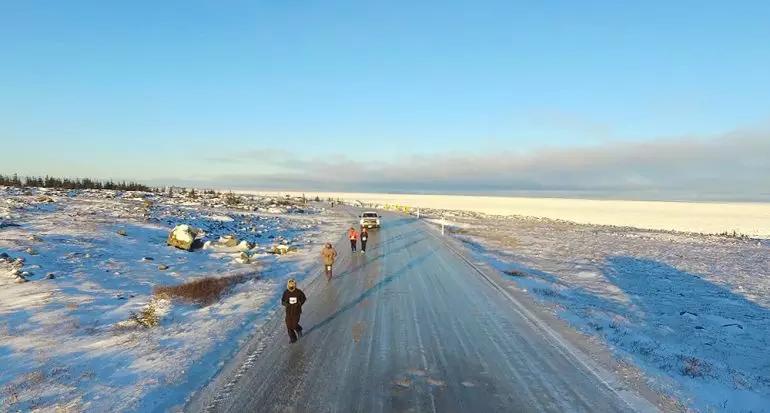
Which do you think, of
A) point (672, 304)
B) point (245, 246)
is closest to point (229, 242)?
point (245, 246)

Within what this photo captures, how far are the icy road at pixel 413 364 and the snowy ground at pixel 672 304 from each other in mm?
1587

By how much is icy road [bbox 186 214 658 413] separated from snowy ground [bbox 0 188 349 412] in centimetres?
101

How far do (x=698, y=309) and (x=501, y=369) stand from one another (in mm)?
11518

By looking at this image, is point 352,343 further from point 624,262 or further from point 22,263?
point 624,262

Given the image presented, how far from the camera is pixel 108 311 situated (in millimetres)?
12188

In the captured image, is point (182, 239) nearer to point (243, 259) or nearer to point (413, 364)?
point (243, 259)

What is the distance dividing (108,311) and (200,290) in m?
2.84

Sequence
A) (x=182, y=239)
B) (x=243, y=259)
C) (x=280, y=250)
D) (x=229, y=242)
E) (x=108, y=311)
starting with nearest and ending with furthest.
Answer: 1. (x=108, y=311)
2. (x=243, y=259)
3. (x=182, y=239)
4. (x=280, y=250)
5. (x=229, y=242)

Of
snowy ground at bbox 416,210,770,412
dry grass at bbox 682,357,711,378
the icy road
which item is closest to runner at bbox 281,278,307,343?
the icy road

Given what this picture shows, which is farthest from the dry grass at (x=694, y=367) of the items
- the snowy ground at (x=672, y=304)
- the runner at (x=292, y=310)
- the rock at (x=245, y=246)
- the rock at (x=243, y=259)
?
the rock at (x=245, y=246)

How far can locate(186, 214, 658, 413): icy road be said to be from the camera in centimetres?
694

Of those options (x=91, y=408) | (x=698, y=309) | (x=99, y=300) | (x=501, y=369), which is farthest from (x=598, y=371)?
(x=99, y=300)

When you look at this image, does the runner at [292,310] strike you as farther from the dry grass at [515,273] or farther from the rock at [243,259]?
the dry grass at [515,273]

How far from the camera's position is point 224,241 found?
2427cm
